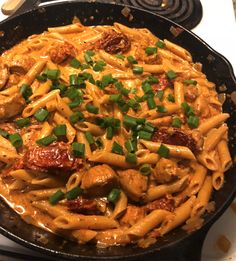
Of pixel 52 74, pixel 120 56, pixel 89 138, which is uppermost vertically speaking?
pixel 120 56

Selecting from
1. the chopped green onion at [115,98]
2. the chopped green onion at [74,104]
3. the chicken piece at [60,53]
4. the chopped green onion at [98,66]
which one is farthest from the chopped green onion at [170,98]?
the chicken piece at [60,53]

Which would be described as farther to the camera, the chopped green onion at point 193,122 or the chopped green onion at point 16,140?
the chopped green onion at point 193,122

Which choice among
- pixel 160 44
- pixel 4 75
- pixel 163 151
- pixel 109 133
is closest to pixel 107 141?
pixel 109 133

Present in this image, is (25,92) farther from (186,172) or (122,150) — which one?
(186,172)

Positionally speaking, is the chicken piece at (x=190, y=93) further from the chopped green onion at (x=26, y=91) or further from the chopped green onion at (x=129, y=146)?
the chopped green onion at (x=26, y=91)

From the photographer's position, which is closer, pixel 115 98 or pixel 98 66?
pixel 115 98

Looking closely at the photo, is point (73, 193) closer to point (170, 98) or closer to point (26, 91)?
point (26, 91)

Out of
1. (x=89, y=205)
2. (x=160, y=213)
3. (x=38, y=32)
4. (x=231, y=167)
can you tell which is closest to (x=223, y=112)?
(x=231, y=167)

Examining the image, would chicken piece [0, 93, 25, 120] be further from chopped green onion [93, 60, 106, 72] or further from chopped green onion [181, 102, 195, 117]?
chopped green onion [181, 102, 195, 117]
